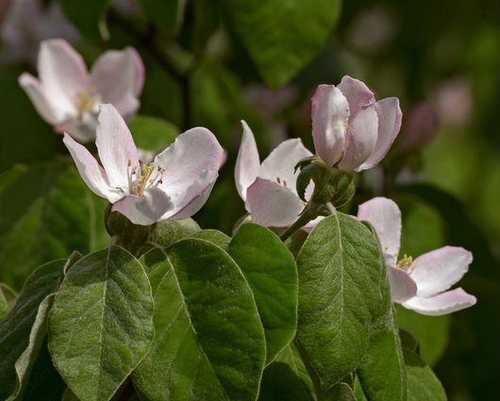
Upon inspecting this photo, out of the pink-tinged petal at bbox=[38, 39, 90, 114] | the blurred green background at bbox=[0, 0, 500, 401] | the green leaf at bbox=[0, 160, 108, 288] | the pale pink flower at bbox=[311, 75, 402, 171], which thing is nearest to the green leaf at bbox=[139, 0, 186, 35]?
the blurred green background at bbox=[0, 0, 500, 401]

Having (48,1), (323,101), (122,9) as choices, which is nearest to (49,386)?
(323,101)

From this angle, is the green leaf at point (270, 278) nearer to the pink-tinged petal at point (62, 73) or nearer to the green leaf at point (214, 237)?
the green leaf at point (214, 237)

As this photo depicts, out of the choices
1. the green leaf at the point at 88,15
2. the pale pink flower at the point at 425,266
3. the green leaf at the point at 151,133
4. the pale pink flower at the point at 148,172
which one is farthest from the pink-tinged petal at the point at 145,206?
the green leaf at the point at 88,15

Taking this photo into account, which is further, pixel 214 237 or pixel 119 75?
pixel 119 75

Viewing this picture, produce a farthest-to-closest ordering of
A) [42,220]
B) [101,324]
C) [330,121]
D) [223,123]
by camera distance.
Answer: [223,123] < [42,220] < [330,121] < [101,324]

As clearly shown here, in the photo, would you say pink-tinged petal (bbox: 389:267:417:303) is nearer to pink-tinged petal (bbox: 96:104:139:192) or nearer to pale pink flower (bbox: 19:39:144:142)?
pink-tinged petal (bbox: 96:104:139:192)

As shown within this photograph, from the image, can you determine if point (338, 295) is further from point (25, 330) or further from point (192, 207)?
point (25, 330)

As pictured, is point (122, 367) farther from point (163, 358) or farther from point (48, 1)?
point (48, 1)

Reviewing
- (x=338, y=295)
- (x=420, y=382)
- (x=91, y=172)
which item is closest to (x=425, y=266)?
(x=420, y=382)
